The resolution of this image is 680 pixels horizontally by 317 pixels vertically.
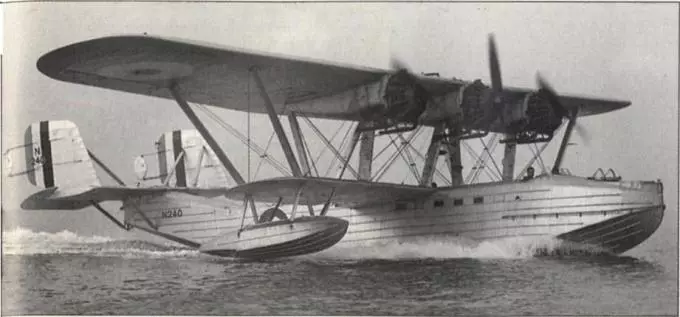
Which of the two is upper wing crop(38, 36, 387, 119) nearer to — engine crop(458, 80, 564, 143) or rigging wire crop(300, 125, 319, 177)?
rigging wire crop(300, 125, 319, 177)

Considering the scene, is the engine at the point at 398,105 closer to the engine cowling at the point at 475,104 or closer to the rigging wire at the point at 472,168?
the engine cowling at the point at 475,104

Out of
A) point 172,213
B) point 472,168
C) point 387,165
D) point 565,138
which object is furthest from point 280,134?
point 565,138

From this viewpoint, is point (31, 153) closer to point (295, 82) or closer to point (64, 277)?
point (64, 277)

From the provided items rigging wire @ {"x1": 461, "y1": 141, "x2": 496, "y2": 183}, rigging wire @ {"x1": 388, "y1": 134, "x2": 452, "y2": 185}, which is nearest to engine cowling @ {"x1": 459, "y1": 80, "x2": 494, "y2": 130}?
rigging wire @ {"x1": 461, "y1": 141, "x2": 496, "y2": 183}

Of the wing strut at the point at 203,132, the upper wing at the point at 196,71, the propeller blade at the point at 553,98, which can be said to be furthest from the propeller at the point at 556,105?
the wing strut at the point at 203,132

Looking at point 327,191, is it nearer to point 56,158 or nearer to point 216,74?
point 216,74

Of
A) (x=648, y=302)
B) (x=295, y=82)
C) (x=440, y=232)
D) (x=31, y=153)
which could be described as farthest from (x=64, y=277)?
(x=648, y=302)
